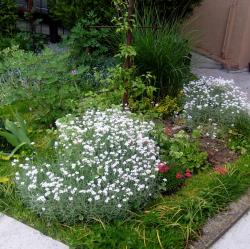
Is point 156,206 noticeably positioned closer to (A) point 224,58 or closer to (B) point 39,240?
(B) point 39,240

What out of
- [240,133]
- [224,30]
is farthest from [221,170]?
[224,30]

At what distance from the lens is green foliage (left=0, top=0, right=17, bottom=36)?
20.2 ft

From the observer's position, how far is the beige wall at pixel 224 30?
19.6 ft

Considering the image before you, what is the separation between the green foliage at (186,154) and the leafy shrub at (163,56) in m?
0.83

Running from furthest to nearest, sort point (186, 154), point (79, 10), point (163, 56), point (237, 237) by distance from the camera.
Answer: point (79, 10) → point (163, 56) → point (186, 154) → point (237, 237)

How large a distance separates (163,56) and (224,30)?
212 centimetres

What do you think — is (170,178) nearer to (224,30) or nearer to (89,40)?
(89,40)

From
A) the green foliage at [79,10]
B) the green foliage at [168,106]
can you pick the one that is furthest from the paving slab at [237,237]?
the green foliage at [79,10]

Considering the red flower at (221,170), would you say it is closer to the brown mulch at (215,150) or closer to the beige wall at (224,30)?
the brown mulch at (215,150)

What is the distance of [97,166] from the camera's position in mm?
3229

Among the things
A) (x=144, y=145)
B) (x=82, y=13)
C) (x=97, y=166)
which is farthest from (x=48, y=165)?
(x=82, y=13)

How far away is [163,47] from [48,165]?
6.13ft

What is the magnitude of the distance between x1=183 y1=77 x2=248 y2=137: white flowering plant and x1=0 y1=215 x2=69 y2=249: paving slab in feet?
6.09

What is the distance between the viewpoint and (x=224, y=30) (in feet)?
20.5
